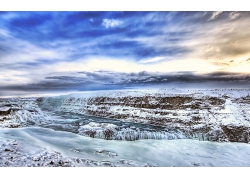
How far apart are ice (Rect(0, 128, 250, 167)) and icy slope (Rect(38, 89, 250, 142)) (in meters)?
0.14

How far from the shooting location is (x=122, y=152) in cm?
246

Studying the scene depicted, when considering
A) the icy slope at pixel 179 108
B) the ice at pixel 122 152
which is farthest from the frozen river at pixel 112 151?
the icy slope at pixel 179 108

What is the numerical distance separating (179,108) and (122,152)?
2.90ft

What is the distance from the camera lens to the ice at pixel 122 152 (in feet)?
7.75

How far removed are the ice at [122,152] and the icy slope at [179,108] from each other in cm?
14

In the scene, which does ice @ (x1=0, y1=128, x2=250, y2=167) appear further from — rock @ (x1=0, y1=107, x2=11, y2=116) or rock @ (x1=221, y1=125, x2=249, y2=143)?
rock @ (x1=0, y1=107, x2=11, y2=116)

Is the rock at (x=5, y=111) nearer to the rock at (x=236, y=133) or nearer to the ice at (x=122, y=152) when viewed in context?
the ice at (x=122, y=152)

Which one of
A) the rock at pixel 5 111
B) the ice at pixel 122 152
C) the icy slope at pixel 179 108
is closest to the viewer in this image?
the ice at pixel 122 152

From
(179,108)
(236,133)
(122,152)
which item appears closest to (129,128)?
(122,152)

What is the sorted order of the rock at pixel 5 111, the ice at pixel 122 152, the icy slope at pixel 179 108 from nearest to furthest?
1. the ice at pixel 122 152
2. the icy slope at pixel 179 108
3. the rock at pixel 5 111

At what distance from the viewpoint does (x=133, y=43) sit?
2.60 metres

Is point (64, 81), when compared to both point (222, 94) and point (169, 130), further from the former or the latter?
point (222, 94)
